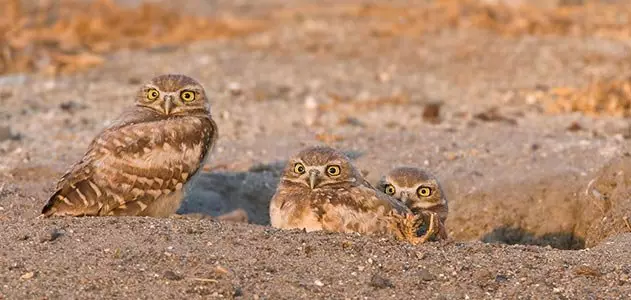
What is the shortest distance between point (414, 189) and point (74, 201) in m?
2.20

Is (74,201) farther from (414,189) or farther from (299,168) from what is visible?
(414,189)

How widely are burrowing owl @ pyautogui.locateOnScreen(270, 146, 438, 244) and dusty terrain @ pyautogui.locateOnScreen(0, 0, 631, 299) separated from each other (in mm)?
335

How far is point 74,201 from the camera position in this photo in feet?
24.4

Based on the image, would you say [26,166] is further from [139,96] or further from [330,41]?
[330,41]

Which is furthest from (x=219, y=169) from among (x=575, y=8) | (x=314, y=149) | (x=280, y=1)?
(x=280, y=1)

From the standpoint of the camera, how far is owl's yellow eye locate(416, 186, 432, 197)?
819 centimetres

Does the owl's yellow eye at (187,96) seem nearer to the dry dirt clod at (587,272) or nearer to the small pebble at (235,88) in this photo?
the dry dirt clod at (587,272)

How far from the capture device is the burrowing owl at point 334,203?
7105 millimetres

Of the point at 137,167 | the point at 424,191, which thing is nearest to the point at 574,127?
the point at 424,191

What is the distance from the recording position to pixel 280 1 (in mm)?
21047

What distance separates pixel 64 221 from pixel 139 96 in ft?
4.97

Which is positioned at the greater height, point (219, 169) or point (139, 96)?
point (139, 96)

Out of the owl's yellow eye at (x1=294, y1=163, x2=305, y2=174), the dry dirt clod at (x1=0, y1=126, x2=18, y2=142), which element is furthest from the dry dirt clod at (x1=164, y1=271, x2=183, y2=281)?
the dry dirt clod at (x1=0, y1=126, x2=18, y2=142)

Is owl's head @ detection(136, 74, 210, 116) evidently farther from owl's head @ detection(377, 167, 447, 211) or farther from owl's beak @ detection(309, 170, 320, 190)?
owl's head @ detection(377, 167, 447, 211)
